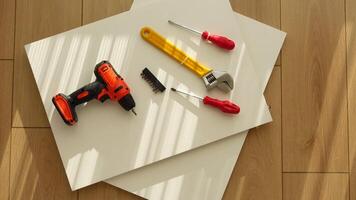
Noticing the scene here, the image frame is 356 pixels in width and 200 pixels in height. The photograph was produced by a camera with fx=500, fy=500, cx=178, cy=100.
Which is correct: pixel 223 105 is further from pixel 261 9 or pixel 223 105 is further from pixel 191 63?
pixel 261 9

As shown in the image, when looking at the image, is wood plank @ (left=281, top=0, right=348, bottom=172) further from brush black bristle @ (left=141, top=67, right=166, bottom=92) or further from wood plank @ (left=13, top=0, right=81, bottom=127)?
wood plank @ (left=13, top=0, right=81, bottom=127)

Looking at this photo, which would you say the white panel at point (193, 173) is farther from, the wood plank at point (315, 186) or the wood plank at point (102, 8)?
the wood plank at point (102, 8)

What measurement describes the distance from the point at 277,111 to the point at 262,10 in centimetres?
32

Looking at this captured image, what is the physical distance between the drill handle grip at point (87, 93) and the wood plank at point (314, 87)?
0.56m

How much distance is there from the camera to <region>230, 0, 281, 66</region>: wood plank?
155 centimetres

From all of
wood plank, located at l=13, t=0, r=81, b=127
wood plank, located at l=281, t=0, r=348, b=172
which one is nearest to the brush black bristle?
wood plank, located at l=13, t=0, r=81, b=127

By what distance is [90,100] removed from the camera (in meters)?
1.47

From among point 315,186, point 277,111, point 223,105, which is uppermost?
point 223,105

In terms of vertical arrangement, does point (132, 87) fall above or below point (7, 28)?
below

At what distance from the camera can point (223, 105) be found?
1478 millimetres

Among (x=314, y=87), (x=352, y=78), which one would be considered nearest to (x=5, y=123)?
(x=314, y=87)

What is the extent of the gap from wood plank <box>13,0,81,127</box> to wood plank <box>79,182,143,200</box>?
0.78ft

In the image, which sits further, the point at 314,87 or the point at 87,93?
the point at 314,87

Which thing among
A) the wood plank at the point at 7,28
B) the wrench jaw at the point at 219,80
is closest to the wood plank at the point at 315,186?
the wrench jaw at the point at 219,80
